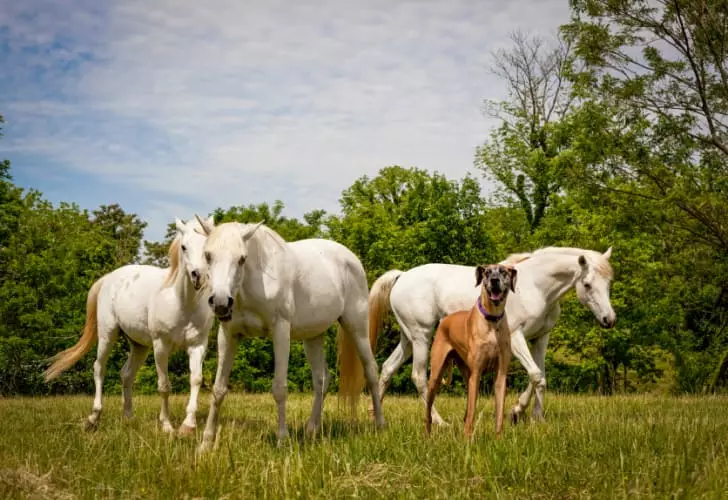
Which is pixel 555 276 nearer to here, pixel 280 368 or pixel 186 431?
pixel 280 368

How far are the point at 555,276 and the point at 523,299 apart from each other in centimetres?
66

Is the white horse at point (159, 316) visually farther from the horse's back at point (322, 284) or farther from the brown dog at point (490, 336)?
the brown dog at point (490, 336)

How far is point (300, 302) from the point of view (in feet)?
23.3

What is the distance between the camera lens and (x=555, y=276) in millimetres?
9375

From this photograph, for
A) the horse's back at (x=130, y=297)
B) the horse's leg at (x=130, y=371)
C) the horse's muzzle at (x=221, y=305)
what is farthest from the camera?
the horse's leg at (x=130, y=371)

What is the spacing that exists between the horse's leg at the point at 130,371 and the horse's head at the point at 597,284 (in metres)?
6.60

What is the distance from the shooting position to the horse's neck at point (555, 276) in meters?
9.30

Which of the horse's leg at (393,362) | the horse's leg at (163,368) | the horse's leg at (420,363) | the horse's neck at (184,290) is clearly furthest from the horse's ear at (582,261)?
the horse's leg at (163,368)

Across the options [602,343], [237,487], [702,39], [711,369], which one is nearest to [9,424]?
[237,487]

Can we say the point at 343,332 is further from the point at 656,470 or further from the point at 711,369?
the point at 711,369

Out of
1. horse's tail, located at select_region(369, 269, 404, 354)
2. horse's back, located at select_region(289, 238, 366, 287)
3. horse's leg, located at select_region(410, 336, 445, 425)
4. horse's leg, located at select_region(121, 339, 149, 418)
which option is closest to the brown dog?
horse's back, located at select_region(289, 238, 366, 287)

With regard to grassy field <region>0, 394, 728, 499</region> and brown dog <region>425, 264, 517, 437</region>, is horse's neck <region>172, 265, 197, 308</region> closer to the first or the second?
grassy field <region>0, 394, 728, 499</region>

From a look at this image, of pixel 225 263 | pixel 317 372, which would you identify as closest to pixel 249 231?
pixel 225 263

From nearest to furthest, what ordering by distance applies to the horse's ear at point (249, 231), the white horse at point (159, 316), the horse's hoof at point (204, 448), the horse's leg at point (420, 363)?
the horse's hoof at point (204, 448)
the horse's ear at point (249, 231)
the white horse at point (159, 316)
the horse's leg at point (420, 363)
